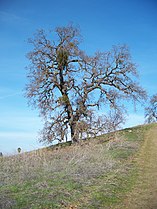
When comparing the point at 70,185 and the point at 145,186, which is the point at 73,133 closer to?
the point at 145,186

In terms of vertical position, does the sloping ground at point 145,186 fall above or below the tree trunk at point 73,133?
below

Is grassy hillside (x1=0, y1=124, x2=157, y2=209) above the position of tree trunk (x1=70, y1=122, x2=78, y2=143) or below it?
below

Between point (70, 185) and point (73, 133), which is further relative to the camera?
point (73, 133)

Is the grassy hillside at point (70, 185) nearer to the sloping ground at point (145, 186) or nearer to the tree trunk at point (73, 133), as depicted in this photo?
the sloping ground at point (145, 186)

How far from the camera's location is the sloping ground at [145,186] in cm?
756

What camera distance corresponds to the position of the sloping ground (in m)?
7.56

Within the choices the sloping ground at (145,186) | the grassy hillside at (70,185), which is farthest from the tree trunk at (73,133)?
the grassy hillside at (70,185)

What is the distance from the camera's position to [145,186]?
9.35 m

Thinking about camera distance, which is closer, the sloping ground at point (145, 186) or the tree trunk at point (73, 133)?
the sloping ground at point (145, 186)

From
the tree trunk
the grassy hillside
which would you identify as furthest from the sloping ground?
the tree trunk

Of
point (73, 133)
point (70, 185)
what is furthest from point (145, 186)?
point (73, 133)

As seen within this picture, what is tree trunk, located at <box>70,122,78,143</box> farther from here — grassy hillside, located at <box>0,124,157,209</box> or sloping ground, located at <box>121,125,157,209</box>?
grassy hillside, located at <box>0,124,157,209</box>

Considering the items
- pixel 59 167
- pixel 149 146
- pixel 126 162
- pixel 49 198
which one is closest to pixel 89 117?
pixel 149 146

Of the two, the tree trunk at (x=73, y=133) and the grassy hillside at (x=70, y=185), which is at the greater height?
the tree trunk at (x=73, y=133)
